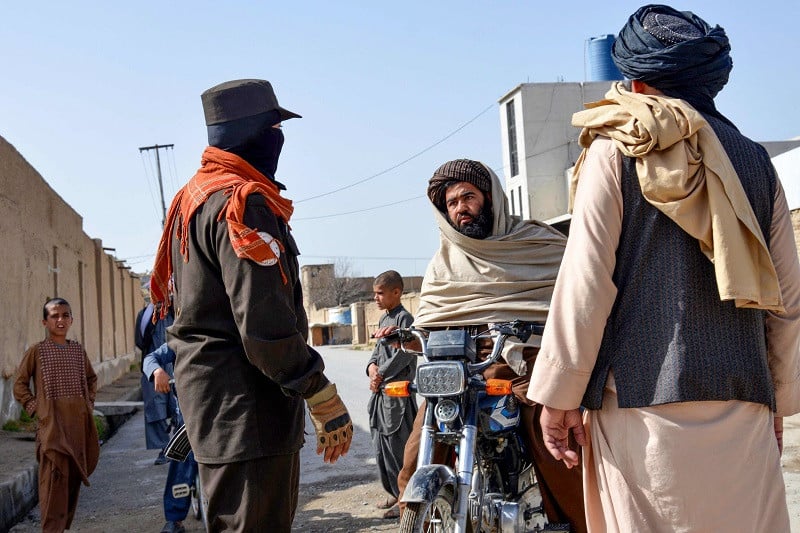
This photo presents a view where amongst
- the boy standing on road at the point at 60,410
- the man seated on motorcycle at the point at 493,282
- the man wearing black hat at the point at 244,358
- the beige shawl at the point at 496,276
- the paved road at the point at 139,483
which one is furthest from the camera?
the paved road at the point at 139,483

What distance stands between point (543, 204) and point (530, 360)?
32.3 meters

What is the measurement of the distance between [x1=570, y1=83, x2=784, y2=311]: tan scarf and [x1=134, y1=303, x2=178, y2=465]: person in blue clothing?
5435 millimetres

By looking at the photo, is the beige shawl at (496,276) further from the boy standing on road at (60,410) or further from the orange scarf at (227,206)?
the boy standing on road at (60,410)

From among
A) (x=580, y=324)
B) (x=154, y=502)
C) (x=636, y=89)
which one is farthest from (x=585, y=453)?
(x=154, y=502)

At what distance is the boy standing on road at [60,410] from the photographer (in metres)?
6.64

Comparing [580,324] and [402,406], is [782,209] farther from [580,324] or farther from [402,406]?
[402,406]

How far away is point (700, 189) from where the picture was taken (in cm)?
252

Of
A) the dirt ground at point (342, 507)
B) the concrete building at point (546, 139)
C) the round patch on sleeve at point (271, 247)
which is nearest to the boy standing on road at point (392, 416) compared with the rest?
the dirt ground at point (342, 507)

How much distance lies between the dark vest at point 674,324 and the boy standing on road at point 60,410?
5013mm

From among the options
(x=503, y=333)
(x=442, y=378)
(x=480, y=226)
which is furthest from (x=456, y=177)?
(x=442, y=378)

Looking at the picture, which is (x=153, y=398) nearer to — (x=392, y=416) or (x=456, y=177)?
(x=392, y=416)

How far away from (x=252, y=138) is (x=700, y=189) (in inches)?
66.3

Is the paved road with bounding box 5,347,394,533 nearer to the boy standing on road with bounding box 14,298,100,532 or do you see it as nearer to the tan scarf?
the boy standing on road with bounding box 14,298,100,532

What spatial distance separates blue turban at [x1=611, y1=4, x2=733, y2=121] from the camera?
262 cm
